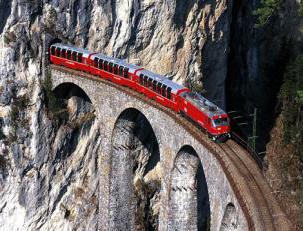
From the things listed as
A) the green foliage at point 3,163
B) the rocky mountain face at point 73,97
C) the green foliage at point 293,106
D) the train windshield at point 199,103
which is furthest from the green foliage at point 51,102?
the green foliage at point 293,106

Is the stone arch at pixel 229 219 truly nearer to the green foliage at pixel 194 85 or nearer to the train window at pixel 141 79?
the train window at pixel 141 79

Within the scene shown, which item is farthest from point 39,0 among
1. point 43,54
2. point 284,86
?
point 284,86

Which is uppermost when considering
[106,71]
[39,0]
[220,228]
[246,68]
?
[246,68]

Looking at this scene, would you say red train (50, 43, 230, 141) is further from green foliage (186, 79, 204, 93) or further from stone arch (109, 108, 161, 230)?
green foliage (186, 79, 204, 93)

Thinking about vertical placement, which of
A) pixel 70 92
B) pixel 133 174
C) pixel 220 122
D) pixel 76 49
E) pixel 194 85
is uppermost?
pixel 76 49

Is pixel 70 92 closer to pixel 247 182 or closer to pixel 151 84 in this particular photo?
pixel 151 84

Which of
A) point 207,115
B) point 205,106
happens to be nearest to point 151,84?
point 205,106

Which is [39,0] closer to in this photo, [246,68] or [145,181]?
[145,181]
